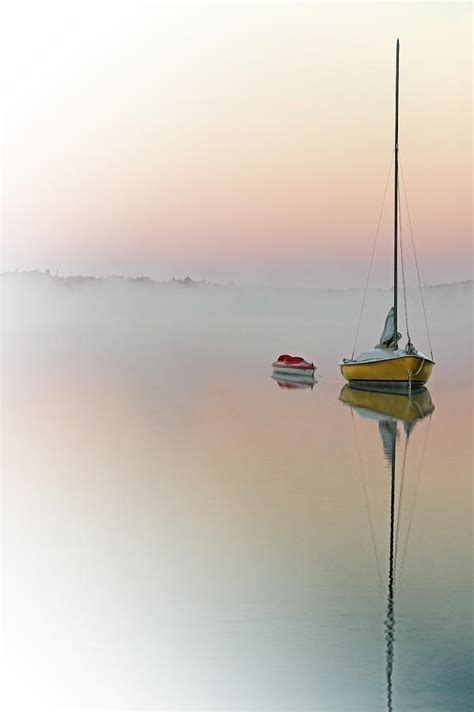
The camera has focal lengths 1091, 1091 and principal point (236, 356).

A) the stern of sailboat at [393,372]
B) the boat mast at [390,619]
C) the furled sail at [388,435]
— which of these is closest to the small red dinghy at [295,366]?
the stern of sailboat at [393,372]

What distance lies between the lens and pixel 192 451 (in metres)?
25.9

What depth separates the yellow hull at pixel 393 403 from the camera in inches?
1314

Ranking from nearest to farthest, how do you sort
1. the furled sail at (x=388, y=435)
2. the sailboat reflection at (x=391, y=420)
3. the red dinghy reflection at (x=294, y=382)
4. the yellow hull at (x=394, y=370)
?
the sailboat reflection at (x=391, y=420) < the furled sail at (x=388, y=435) < the yellow hull at (x=394, y=370) < the red dinghy reflection at (x=294, y=382)

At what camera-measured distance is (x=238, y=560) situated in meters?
15.1

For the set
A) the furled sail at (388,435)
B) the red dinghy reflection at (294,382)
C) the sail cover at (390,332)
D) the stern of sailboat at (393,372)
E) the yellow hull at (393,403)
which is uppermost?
the red dinghy reflection at (294,382)

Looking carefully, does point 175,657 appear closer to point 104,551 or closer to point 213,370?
point 104,551

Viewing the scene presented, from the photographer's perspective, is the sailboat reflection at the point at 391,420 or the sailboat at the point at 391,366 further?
the sailboat at the point at 391,366

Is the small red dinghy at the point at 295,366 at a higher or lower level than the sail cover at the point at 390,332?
higher

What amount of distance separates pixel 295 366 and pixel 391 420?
59.7 feet

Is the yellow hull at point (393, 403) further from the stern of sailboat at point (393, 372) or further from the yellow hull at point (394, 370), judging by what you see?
the yellow hull at point (394, 370)

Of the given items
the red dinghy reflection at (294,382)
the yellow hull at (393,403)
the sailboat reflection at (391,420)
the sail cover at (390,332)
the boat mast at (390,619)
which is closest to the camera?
the boat mast at (390,619)

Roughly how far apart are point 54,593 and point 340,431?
16.0m

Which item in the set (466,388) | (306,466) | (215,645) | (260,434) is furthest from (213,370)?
(215,645)

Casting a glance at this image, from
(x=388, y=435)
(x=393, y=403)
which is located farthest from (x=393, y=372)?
(x=388, y=435)
